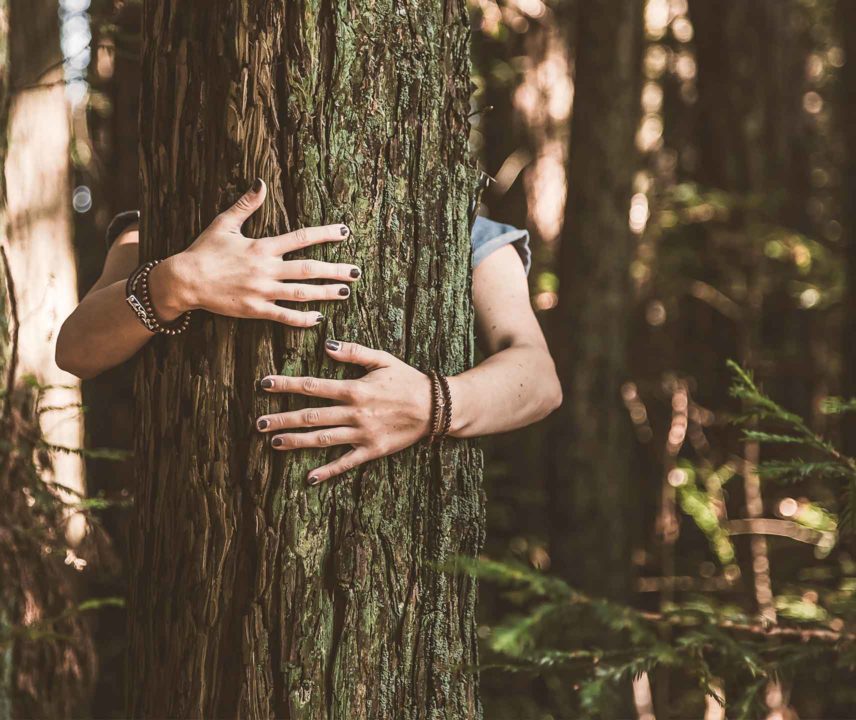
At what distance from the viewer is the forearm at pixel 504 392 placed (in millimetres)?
1917

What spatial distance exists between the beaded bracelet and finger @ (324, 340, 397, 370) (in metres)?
0.32

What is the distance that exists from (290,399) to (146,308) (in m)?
0.37

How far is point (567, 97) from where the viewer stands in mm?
8117

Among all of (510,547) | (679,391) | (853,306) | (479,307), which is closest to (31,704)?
(479,307)

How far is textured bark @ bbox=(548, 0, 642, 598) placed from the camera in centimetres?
577

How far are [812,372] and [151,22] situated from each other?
21.2 feet

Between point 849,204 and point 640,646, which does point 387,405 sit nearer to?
point 640,646

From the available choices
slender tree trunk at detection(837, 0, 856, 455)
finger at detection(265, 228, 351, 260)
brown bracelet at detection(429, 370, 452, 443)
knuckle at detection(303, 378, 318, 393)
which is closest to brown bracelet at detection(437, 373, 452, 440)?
brown bracelet at detection(429, 370, 452, 443)

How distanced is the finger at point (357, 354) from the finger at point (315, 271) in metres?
0.14

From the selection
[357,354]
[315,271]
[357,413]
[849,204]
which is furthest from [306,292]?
[849,204]

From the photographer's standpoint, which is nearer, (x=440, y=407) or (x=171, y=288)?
(x=171, y=288)

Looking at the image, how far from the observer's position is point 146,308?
181cm

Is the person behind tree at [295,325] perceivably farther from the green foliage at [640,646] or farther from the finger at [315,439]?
the green foliage at [640,646]

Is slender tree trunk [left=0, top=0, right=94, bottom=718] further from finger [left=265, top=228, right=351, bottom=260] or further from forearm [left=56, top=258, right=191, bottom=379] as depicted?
finger [left=265, top=228, right=351, bottom=260]
